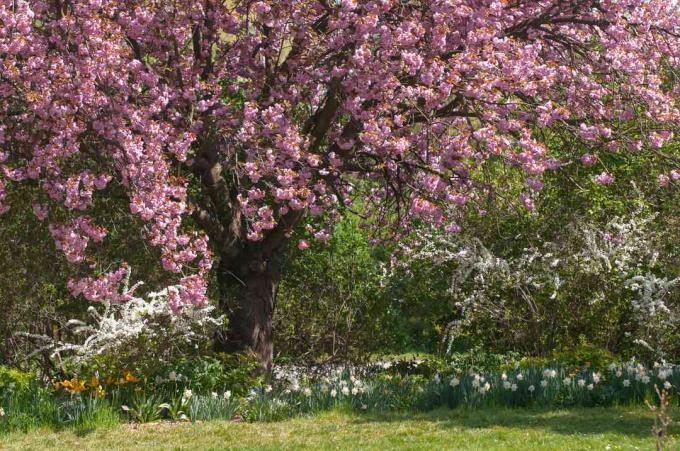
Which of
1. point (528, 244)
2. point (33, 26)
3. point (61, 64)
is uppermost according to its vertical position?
point (33, 26)

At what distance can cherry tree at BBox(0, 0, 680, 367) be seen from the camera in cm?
877

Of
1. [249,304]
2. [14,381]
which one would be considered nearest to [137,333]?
[14,381]

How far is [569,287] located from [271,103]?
4736 mm

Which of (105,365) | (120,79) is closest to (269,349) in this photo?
(105,365)

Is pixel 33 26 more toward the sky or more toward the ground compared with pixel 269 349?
more toward the sky

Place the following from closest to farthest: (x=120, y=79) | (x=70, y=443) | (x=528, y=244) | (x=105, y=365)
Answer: (x=70, y=443)
(x=120, y=79)
(x=105, y=365)
(x=528, y=244)

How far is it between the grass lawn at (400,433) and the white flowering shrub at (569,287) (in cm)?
290

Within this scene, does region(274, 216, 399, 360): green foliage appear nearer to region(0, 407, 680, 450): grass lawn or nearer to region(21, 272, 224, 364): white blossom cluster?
region(21, 272, 224, 364): white blossom cluster

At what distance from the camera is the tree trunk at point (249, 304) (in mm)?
11375

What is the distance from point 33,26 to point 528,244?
7349 mm

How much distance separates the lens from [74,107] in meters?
8.57

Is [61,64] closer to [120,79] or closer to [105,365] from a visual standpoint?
[120,79]

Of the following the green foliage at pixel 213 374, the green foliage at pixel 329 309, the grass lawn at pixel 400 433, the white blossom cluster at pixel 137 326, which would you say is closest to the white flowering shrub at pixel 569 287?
the green foliage at pixel 329 309

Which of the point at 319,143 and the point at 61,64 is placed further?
the point at 319,143
